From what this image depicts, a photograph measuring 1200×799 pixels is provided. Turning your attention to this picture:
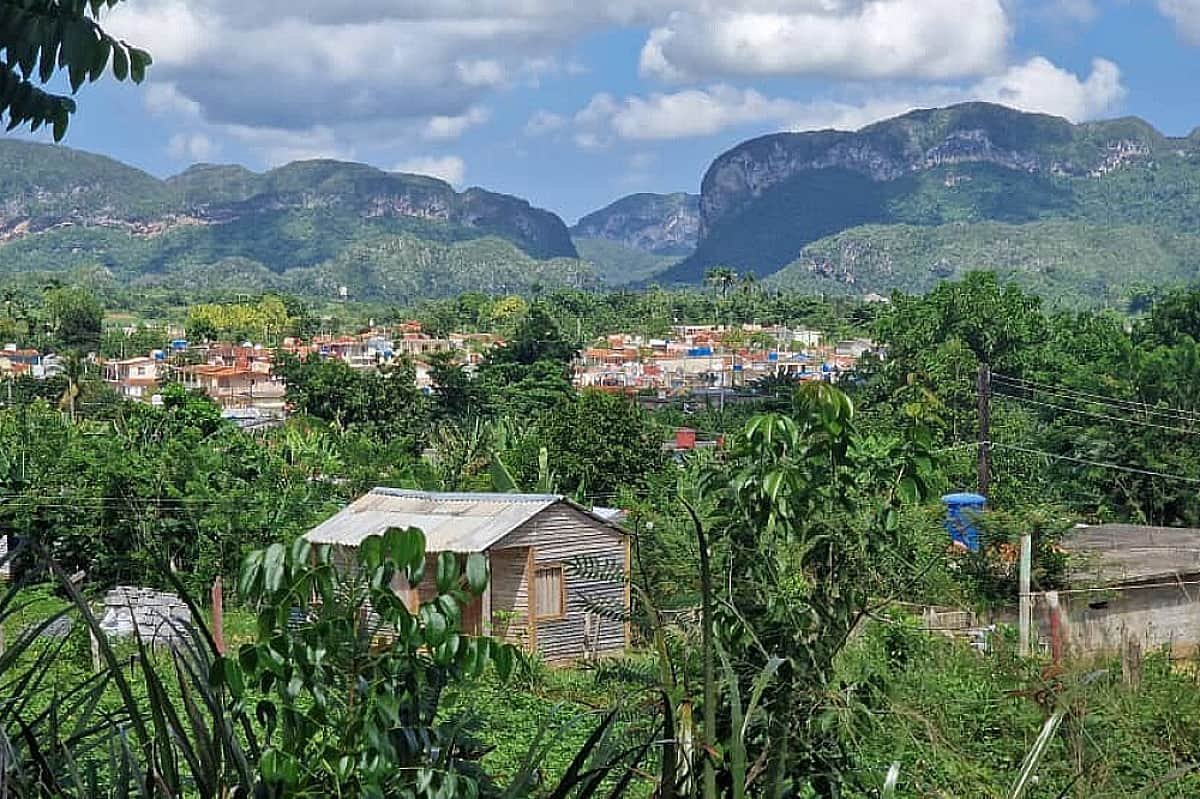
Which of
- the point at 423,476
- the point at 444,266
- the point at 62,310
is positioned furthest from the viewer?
the point at 444,266

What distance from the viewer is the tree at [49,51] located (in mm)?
1862

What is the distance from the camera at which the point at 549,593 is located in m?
12.1

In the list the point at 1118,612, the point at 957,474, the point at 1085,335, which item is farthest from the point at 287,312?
the point at 1118,612

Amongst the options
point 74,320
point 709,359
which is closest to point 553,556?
point 709,359

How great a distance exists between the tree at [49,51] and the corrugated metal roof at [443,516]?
9.19 meters

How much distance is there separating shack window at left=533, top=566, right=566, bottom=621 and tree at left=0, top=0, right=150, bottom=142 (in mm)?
10174

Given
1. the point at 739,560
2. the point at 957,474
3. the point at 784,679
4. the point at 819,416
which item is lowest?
the point at 957,474

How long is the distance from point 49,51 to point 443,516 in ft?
34.9

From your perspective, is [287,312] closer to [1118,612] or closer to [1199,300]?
[1199,300]

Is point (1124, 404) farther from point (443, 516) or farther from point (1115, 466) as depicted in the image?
point (443, 516)

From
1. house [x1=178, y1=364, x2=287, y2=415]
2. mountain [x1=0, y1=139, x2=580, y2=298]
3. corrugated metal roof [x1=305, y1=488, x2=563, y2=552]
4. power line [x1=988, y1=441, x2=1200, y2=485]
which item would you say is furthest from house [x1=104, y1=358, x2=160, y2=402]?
mountain [x1=0, y1=139, x2=580, y2=298]

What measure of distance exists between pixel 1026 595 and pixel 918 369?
72.5 feet

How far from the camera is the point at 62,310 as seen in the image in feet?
204

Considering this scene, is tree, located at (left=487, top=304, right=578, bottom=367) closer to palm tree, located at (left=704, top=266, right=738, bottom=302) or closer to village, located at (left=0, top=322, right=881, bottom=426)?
village, located at (left=0, top=322, right=881, bottom=426)
